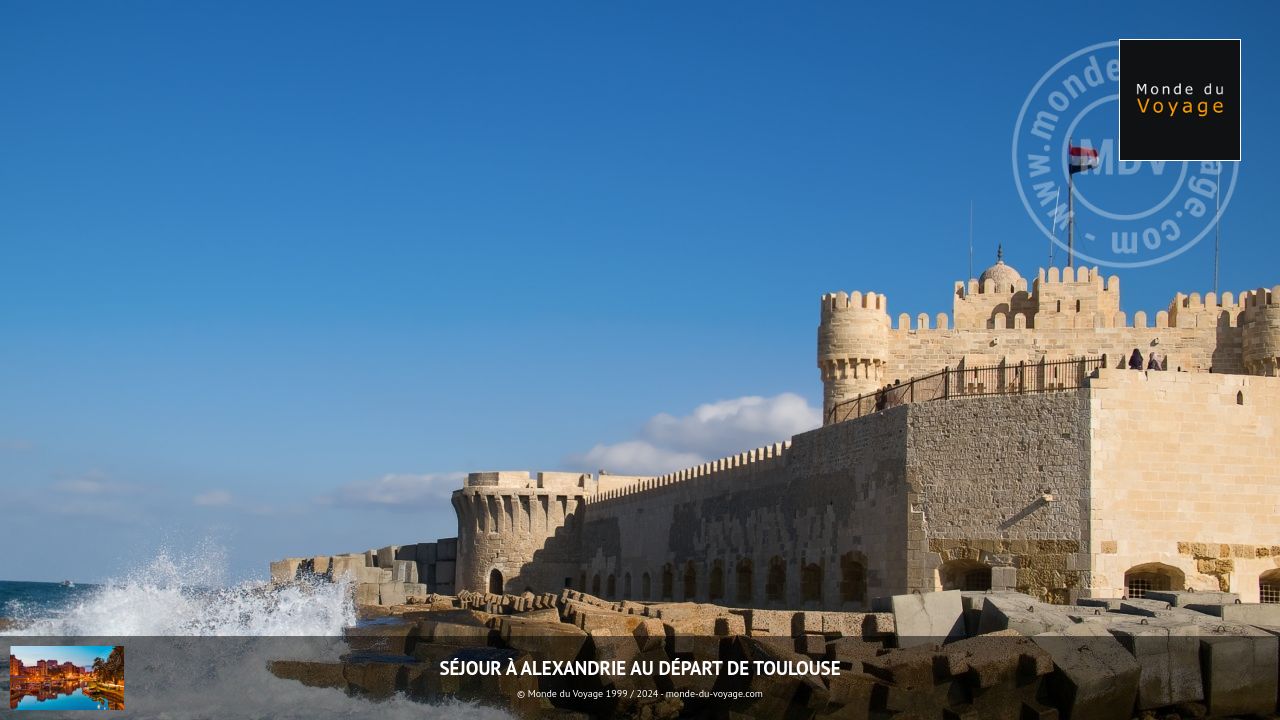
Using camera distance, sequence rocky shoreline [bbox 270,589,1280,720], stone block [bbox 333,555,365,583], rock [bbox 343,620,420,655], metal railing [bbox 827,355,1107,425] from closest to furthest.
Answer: rocky shoreline [bbox 270,589,1280,720] < rock [bbox 343,620,420,655] < metal railing [bbox 827,355,1107,425] < stone block [bbox 333,555,365,583]

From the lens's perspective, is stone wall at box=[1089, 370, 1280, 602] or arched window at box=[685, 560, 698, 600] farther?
arched window at box=[685, 560, 698, 600]

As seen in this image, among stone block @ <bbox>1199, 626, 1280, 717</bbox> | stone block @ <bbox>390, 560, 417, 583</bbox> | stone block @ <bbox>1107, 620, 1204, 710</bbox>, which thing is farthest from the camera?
stone block @ <bbox>390, 560, 417, 583</bbox>

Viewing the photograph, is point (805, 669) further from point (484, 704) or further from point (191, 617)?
point (191, 617)

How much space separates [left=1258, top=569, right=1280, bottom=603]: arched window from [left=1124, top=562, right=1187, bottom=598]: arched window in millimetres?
1403

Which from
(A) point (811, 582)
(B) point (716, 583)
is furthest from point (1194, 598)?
(B) point (716, 583)

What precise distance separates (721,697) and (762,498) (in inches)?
539

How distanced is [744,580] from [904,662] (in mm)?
15013

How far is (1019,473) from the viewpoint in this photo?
20.2 meters

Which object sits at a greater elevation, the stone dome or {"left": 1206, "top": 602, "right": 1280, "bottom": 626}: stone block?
the stone dome

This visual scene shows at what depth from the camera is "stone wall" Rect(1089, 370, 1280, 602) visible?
19.6 meters

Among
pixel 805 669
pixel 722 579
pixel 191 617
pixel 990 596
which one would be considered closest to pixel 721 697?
pixel 805 669

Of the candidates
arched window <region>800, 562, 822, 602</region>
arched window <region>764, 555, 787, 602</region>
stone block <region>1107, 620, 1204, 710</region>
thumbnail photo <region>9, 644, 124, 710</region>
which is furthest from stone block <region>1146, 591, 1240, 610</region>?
thumbnail photo <region>9, 644, 124, 710</region>

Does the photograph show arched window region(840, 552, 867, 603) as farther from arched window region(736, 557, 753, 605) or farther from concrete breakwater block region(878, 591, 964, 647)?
concrete breakwater block region(878, 591, 964, 647)

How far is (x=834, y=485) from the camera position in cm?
2416
